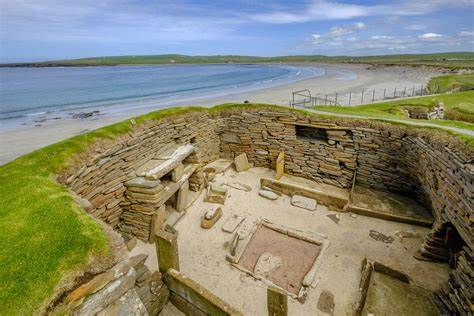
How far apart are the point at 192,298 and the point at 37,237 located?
383 centimetres

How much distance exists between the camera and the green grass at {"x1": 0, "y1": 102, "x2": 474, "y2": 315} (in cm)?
390

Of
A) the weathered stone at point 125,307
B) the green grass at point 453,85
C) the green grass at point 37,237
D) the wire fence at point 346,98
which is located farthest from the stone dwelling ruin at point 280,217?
the green grass at point 453,85

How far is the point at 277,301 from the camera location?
18.0ft

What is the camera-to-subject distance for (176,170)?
11.2 meters

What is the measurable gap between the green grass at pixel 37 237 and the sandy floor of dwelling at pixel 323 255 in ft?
13.6

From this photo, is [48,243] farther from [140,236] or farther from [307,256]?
[307,256]

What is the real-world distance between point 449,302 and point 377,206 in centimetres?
544

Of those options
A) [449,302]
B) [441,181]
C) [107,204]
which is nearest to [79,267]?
[107,204]

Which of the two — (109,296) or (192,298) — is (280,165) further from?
(109,296)

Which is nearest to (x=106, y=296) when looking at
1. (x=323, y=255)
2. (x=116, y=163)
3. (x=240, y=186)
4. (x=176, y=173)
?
(x=116, y=163)

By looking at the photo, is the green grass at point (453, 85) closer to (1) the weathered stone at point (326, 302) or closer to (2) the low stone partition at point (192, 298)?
(1) the weathered stone at point (326, 302)

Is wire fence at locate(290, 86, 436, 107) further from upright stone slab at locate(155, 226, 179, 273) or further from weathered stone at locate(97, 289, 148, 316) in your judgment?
weathered stone at locate(97, 289, 148, 316)

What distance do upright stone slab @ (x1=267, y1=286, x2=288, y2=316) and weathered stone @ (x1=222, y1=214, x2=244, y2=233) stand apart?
15.6ft

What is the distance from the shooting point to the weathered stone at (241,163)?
50.6 ft
